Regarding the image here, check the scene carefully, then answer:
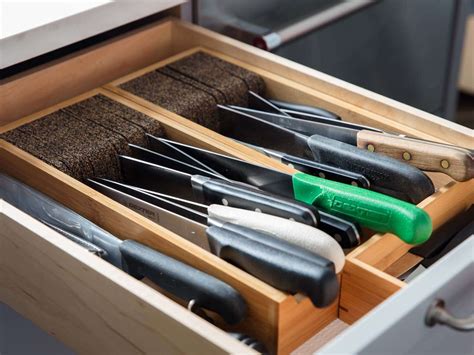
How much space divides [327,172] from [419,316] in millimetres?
210

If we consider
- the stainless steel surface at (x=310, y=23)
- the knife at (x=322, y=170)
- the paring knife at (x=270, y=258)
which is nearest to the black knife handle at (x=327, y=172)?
the knife at (x=322, y=170)

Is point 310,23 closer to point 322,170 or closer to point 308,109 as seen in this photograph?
point 308,109

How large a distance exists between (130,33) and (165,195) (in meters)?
0.27

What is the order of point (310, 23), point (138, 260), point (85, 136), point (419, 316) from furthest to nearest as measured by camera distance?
point (310, 23) → point (85, 136) → point (138, 260) → point (419, 316)

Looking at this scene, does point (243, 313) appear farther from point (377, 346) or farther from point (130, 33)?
point (130, 33)

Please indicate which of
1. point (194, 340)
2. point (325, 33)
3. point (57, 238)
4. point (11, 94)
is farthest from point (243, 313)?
point (325, 33)

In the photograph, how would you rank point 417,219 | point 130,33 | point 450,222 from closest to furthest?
point 417,219 → point 450,222 → point 130,33

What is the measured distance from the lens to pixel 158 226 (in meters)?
0.70

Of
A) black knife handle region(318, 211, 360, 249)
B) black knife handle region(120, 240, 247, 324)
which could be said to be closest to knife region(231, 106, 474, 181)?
black knife handle region(318, 211, 360, 249)

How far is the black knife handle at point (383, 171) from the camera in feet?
2.43

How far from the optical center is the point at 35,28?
83 centimetres

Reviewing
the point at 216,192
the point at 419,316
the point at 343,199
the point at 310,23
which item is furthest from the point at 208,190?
the point at 310,23

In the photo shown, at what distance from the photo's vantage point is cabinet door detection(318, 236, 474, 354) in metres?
0.54

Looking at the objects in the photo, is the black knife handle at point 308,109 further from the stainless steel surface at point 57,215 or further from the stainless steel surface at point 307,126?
the stainless steel surface at point 57,215
